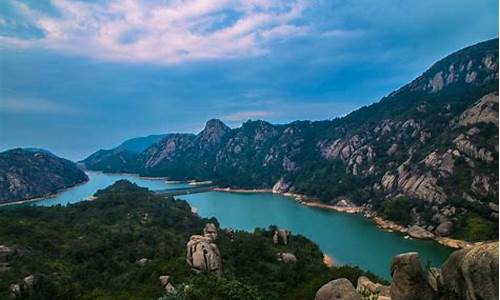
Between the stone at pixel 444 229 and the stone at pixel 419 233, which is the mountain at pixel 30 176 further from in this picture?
the stone at pixel 444 229

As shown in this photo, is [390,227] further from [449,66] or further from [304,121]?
[304,121]

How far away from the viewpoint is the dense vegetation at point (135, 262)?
25189mm

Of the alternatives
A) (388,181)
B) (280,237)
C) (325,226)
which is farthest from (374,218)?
(280,237)

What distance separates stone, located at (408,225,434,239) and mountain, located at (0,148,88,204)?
98685 millimetres

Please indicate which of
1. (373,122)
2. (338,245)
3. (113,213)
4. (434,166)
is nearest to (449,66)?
(373,122)

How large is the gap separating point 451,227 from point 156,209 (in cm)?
4144

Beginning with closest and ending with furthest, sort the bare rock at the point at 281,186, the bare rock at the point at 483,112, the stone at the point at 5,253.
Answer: the stone at the point at 5,253 < the bare rock at the point at 483,112 < the bare rock at the point at 281,186

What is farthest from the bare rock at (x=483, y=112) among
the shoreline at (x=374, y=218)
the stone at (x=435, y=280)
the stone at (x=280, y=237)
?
the stone at (x=435, y=280)

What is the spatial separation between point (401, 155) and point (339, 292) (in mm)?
77242

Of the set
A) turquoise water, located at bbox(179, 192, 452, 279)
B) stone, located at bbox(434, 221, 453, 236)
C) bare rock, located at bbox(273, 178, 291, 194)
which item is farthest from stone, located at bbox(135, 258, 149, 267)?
bare rock, located at bbox(273, 178, 291, 194)

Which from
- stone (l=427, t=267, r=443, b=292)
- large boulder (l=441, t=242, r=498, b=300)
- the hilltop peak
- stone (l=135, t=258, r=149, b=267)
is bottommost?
stone (l=135, t=258, r=149, b=267)

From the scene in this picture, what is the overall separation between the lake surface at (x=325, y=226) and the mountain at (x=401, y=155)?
19.3 ft

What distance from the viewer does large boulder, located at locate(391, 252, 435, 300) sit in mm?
9914

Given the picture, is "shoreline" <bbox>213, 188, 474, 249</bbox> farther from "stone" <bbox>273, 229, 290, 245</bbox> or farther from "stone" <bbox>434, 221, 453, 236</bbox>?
"stone" <bbox>273, 229, 290, 245</bbox>
